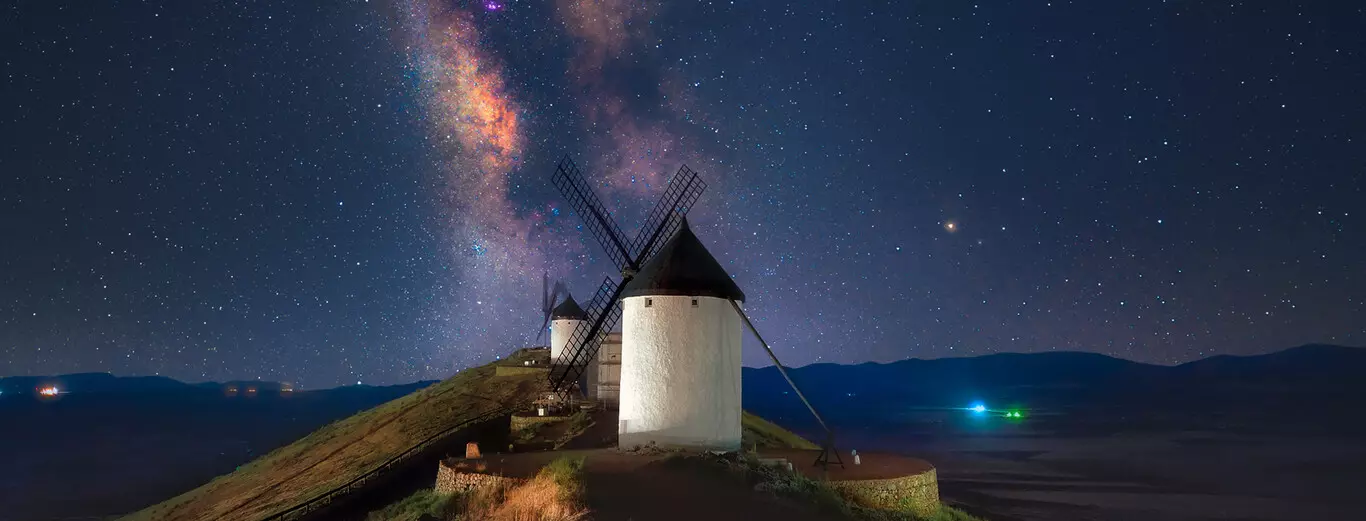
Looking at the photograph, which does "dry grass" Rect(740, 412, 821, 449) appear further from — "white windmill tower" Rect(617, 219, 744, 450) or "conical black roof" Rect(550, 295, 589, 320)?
"conical black roof" Rect(550, 295, 589, 320)

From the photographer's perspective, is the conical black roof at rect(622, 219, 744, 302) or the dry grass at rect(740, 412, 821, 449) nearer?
the conical black roof at rect(622, 219, 744, 302)

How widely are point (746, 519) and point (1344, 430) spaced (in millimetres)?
121860

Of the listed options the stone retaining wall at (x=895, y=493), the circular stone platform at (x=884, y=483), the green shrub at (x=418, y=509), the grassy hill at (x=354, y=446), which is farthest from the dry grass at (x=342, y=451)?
the stone retaining wall at (x=895, y=493)

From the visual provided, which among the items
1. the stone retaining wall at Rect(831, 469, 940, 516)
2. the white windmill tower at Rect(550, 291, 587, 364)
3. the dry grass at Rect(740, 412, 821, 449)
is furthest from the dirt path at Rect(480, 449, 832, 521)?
the white windmill tower at Rect(550, 291, 587, 364)

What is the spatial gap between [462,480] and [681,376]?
6085 millimetres

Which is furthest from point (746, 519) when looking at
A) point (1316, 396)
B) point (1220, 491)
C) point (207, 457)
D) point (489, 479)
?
point (1316, 396)

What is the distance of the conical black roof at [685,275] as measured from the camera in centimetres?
2250

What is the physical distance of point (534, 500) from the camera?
597 inches

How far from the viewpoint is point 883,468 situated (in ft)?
76.0

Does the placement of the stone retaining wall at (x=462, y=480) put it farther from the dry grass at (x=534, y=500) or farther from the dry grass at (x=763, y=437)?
the dry grass at (x=763, y=437)

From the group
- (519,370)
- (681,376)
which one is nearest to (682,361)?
(681,376)

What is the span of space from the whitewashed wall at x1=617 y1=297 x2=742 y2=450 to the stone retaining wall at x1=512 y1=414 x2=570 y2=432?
470 inches

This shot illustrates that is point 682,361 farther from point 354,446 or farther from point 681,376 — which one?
point 354,446

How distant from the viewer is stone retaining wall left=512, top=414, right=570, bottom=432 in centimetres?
3416
